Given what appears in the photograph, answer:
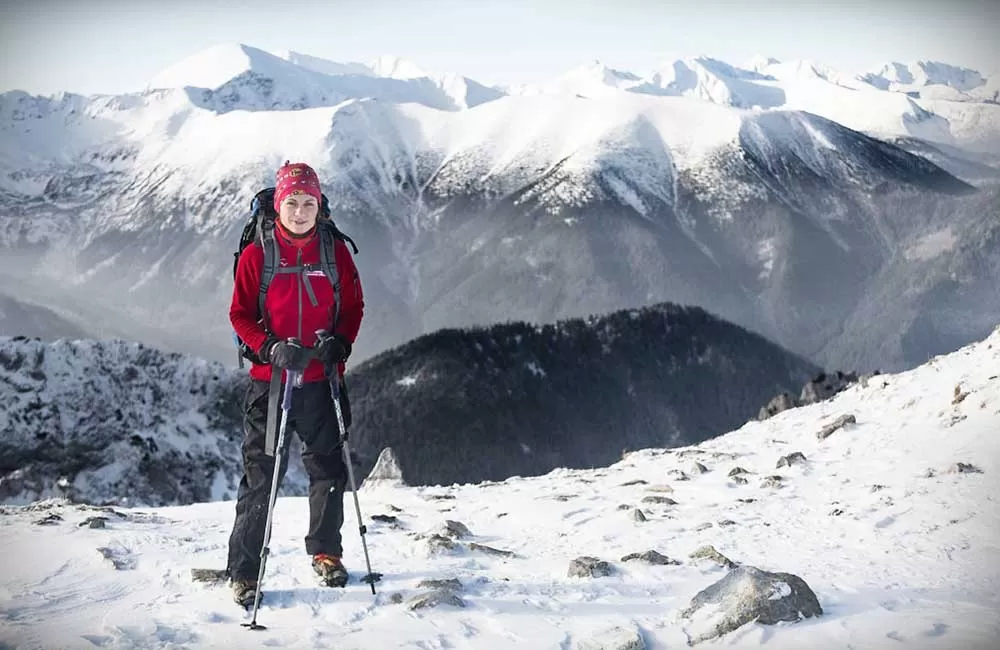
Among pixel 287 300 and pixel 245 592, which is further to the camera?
pixel 287 300

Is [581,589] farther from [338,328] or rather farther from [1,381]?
[1,381]

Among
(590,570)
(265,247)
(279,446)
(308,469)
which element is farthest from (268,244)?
(590,570)

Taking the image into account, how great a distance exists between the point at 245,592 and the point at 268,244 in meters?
3.46

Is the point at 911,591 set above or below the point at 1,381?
above

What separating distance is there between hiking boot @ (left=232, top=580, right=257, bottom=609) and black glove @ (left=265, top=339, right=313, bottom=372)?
2200mm

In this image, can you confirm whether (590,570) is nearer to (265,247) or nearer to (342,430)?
(342,430)

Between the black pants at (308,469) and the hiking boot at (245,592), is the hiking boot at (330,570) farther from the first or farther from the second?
the hiking boot at (245,592)

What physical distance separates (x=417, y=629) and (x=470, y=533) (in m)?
5.16

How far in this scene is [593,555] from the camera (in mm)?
10594

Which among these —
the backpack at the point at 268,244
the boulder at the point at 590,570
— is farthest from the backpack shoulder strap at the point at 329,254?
the boulder at the point at 590,570

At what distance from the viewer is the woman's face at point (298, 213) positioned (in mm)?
7871

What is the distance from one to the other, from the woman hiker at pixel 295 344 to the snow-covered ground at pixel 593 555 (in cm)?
56

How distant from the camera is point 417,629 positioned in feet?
23.3

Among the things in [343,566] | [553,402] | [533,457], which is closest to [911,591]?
[343,566]
